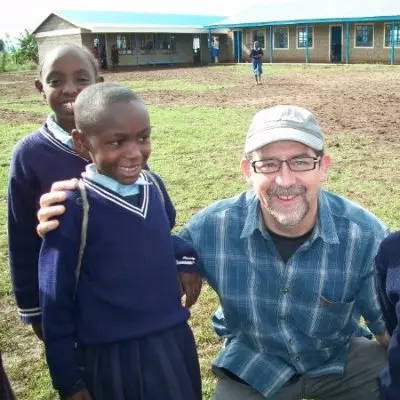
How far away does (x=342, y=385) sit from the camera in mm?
2555

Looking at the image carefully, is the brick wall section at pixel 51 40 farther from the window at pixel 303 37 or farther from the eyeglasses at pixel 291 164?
the eyeglasses at pixel 291 164

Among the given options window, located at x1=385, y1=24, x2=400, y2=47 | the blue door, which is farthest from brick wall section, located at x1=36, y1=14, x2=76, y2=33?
window, located at x1=385, y1=24, x2=400, y2=47

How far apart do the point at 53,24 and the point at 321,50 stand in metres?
17.8

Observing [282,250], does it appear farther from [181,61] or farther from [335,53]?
[181,61]

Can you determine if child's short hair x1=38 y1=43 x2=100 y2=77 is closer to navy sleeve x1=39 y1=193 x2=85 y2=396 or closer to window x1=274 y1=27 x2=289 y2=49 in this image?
navy sleeve x1=39 y1=193 x2=85 y2=396

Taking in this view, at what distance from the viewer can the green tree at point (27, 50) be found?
3806cm

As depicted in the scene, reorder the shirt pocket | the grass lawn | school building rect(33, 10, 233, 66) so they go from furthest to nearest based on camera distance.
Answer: school building rect(33, 10, 233, 66), the grass lawn, the shirt pocket

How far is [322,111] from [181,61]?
26.8m

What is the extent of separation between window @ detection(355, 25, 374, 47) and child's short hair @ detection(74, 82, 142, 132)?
31.0 metres

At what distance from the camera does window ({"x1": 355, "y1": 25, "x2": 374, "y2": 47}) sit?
30.2 m

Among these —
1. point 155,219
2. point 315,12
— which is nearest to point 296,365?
point 155,219

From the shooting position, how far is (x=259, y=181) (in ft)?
7.68

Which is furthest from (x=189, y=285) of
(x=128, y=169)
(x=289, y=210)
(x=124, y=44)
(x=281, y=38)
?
(x=124, y=44)

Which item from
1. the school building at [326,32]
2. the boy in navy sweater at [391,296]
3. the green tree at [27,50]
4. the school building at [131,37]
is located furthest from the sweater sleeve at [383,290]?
the green tree at [27,50]
